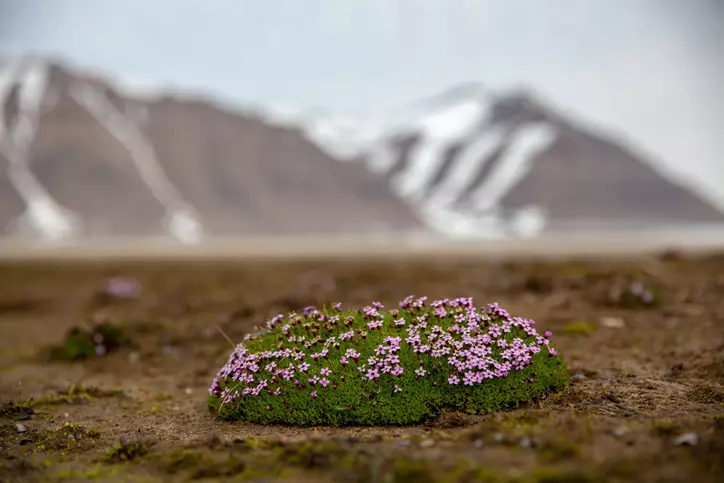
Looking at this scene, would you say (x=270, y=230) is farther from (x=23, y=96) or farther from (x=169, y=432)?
(x=169, y=432)

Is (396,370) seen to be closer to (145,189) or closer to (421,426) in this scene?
(421,426)

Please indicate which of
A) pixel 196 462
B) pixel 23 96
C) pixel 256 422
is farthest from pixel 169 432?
pixel 23 96

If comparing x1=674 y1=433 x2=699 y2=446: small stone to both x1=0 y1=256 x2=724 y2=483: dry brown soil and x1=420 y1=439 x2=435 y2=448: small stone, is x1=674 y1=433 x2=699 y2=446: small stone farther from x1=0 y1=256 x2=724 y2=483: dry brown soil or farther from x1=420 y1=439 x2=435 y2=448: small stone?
x1=420 y1=439 x2=435 y2=448: small stone

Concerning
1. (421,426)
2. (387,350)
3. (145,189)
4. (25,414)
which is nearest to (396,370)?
(387,350)

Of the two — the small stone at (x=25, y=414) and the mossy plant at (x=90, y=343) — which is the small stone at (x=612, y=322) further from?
the small stone at (x=25, y=414)

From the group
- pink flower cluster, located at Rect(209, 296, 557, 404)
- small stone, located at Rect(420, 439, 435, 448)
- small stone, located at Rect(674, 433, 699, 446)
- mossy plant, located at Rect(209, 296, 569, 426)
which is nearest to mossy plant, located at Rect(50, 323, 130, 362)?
pink flower cluster, located at Rect(209, 296, 557, 404)

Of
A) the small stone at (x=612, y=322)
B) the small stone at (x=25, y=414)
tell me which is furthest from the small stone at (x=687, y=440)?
the small stone at (x=612, y=322)
